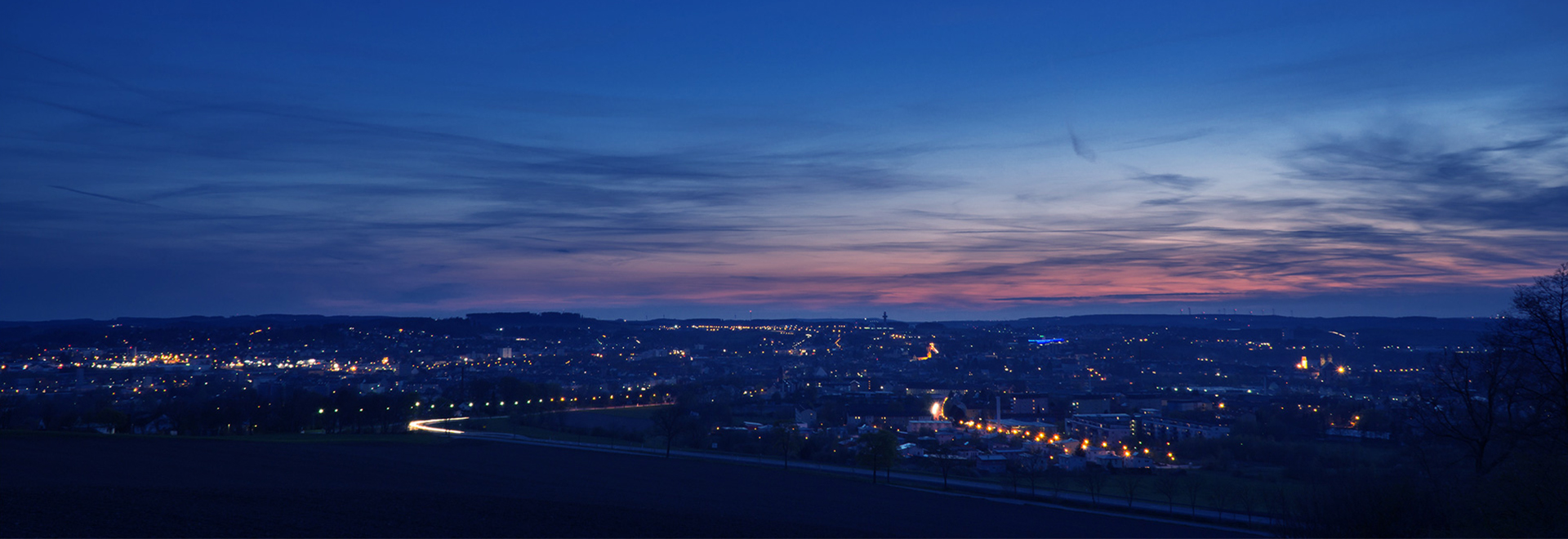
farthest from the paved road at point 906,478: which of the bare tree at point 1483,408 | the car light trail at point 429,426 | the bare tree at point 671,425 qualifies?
the bare tree at point 1483,408

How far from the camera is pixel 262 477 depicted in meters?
20.9

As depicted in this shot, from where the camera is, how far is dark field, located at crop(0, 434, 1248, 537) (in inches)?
577

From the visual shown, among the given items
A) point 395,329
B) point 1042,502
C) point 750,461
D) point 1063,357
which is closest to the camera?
point 1042,502

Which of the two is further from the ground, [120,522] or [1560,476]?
[1560,476]

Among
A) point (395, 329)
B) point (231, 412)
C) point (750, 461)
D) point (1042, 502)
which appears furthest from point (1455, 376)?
point (395, 329)

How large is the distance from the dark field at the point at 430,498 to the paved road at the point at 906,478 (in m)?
1.57

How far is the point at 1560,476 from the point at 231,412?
2069 inches

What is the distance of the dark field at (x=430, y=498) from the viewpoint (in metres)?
14.7

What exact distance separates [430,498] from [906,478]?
65.4 ft

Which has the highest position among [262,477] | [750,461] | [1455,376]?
[1455,376]

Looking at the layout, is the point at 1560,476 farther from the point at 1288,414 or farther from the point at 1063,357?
the point at 1063,357

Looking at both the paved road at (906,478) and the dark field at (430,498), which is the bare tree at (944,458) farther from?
the dark field at (430,498)

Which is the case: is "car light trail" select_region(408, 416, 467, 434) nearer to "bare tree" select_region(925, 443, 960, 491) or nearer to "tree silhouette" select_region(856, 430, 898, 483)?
"tree silhouette" select_region(856, 430, 898, 483)

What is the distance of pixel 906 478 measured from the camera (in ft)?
108
